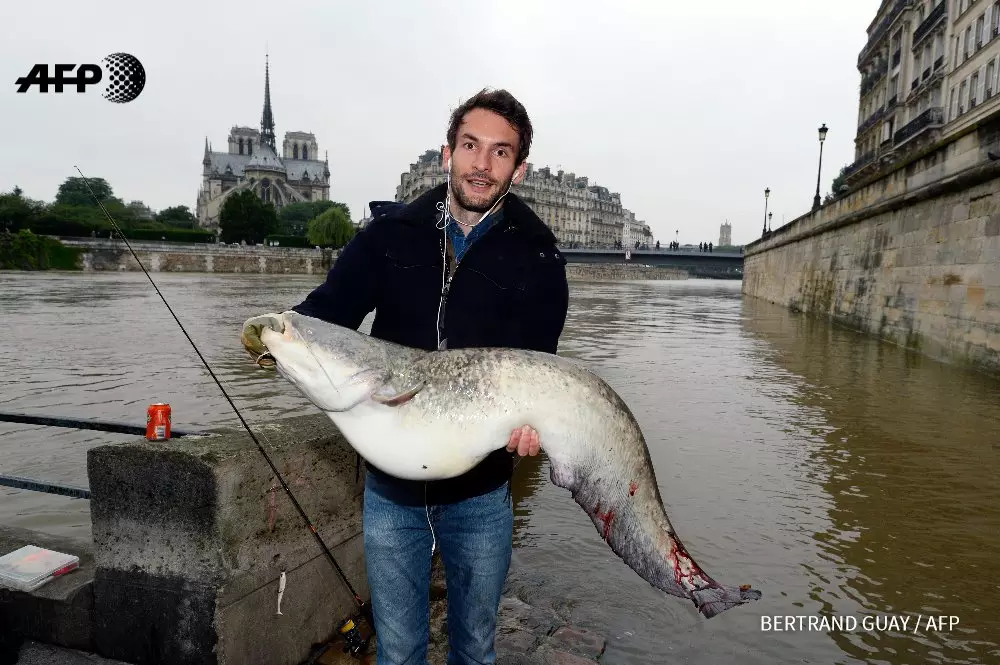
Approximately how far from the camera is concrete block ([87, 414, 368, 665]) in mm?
2547

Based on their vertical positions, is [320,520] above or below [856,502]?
above

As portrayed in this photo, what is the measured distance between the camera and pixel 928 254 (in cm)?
1470

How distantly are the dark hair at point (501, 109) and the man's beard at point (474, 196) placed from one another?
0.16m

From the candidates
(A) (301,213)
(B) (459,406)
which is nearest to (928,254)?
(B) (459,406)

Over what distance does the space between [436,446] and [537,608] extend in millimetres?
2231

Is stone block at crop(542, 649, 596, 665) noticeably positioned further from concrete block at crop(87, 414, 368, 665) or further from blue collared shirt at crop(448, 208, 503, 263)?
blue collared shirt at crop(448, 208, 503, 263)

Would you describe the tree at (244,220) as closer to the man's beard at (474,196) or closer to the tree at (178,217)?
the tree at (178,217)

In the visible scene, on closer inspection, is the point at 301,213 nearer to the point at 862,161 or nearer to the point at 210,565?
the point at 862,161

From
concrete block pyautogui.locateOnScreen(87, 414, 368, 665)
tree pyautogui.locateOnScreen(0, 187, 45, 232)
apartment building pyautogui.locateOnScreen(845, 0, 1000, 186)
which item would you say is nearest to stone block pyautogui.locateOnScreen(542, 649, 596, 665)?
concrete block pyautogui.locateOnScreen(87, 414, 368, 665)

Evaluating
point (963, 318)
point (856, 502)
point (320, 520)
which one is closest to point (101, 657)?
point (320, 520)

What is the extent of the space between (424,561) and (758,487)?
477cm

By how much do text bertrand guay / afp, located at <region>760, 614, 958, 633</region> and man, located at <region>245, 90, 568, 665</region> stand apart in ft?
8.00

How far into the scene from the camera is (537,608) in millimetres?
3707

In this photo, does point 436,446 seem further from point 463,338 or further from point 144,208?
point 144,208
